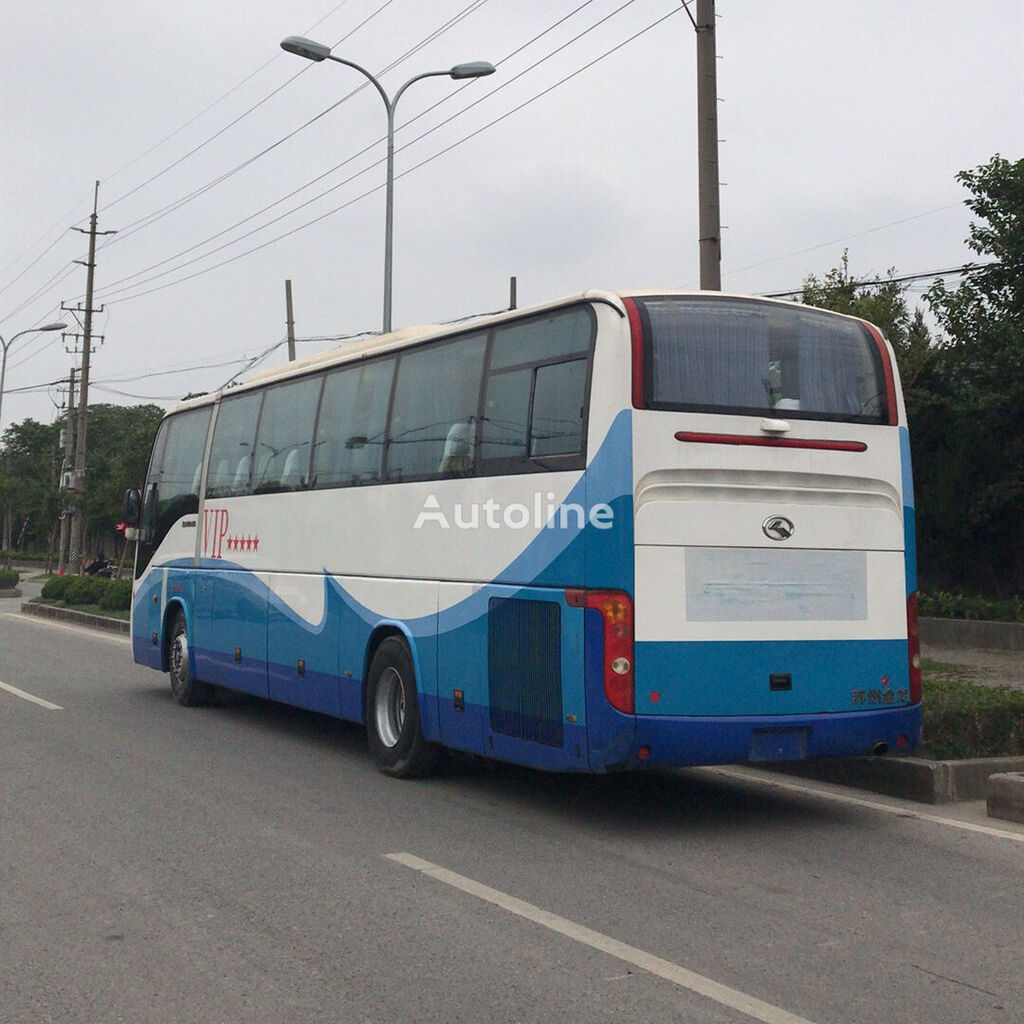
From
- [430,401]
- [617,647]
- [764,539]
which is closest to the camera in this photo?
[617,647]

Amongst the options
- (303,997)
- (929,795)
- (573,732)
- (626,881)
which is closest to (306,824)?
(573,732)

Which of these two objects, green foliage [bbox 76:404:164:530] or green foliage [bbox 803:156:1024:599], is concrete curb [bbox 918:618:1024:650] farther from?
green foliage [bbox 76:404:164:530]

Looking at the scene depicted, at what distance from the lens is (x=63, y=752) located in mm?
11109

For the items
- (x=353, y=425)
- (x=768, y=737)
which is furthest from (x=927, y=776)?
(x=353, y=425)

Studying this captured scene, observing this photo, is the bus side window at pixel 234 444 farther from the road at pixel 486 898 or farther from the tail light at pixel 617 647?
the tail light at pixel 617 647

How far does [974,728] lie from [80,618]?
2439 centimetres

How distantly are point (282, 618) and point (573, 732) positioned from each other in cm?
479

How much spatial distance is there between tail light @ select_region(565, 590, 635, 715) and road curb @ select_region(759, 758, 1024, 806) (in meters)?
2.32

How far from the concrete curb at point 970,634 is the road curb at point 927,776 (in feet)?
24.3

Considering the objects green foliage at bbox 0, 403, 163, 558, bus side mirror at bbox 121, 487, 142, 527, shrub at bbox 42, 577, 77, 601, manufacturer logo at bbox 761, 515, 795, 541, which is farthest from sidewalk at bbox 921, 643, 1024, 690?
green foliage at bbox 0, 403, 163, 558

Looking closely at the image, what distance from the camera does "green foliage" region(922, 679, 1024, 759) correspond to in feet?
31.2

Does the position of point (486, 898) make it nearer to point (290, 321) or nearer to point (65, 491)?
point (290, 321)

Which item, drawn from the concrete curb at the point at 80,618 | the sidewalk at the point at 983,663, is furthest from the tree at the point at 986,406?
the concrete curb at the point at 80,618

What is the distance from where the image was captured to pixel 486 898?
21.5 feet
